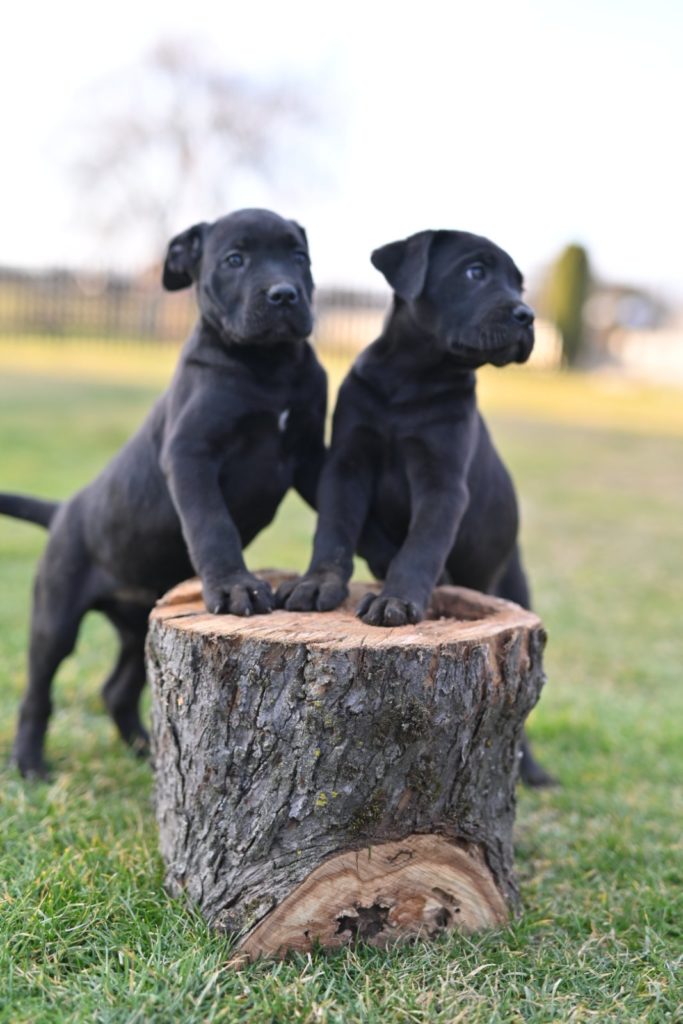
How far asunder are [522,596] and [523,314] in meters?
1.53

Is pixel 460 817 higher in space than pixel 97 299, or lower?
lower

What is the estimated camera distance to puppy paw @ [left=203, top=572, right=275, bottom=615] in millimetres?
2973

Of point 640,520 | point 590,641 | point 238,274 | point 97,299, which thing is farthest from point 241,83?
point 238,274

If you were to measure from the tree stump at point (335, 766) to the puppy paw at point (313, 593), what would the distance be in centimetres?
11

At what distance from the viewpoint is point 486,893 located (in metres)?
3.02

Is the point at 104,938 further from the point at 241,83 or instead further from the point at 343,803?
the point at 241,83

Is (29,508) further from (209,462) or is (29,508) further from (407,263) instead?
(407,263)

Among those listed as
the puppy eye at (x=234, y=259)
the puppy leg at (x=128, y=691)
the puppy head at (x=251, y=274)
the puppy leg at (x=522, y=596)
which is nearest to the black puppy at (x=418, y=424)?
the puppy head at (x=251, y=274)

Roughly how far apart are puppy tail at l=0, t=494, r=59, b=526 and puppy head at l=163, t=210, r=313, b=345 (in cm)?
122

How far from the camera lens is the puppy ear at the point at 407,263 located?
11.0 feet

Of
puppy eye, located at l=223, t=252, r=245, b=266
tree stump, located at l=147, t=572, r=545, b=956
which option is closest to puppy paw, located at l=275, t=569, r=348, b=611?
tree stump, located at l=147, t=572, r=545, b=956

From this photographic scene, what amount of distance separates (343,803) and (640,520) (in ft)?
31.9

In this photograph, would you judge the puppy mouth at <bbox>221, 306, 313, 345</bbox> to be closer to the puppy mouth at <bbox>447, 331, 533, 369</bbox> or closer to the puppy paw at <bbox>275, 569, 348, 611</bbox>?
the puppy mouth at <bbox>447, 331, 533, 369</bbox>

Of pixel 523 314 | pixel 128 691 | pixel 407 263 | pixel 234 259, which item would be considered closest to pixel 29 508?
pixel 128 691
